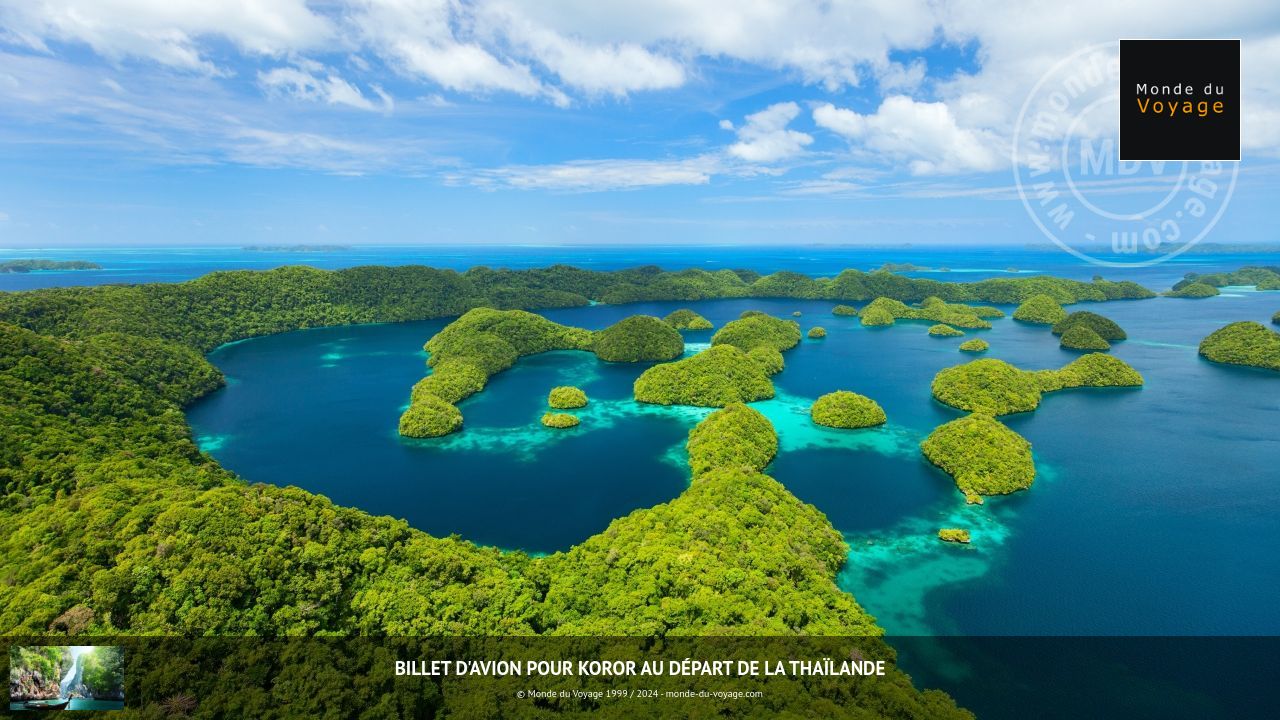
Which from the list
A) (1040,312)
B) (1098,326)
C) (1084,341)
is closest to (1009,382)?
(1084,341)

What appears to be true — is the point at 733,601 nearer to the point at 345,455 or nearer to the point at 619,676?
the point at 619,676

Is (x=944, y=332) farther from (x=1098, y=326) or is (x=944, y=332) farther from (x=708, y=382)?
(x=708, y=382)

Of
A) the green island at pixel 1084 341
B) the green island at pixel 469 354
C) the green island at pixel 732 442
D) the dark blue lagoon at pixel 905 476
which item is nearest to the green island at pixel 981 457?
the dark blue lagoon at pixel 905 476

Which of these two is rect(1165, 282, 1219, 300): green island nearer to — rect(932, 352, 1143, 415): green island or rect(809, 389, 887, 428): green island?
rect(932, 352, 1143, 415): green island

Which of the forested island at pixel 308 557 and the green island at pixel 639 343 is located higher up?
→ the green island at pixel 639 343

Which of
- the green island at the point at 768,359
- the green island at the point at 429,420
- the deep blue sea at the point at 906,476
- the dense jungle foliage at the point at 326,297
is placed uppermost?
the dense jungle foliage at the point at 326,297

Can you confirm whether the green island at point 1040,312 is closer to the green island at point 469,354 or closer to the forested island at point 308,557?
the green island at point 469,354

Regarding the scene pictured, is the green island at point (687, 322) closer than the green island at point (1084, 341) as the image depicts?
No
